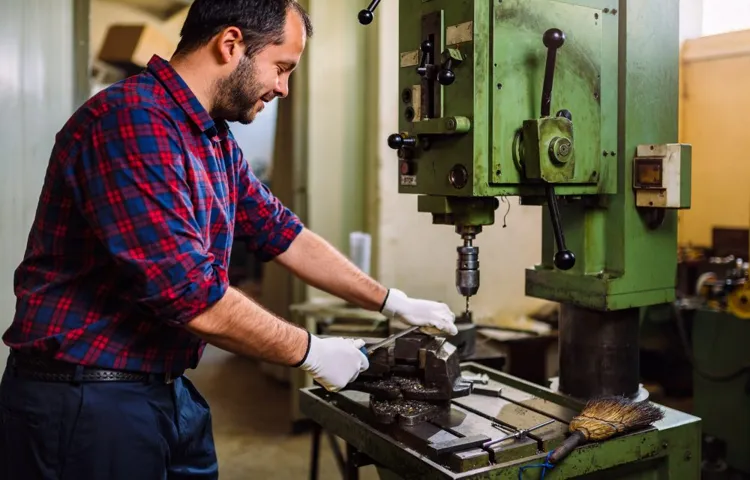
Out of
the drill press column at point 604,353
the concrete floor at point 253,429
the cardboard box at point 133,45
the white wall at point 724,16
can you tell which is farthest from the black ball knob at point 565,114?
the cardboard box at point 133,45

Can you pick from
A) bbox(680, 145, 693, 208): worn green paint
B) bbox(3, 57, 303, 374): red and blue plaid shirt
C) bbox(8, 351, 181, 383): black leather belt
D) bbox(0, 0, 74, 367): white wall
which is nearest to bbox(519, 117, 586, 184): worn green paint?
bbox(680, 145, 693, 208): worn green paint

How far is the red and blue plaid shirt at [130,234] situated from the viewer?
107 centimetres

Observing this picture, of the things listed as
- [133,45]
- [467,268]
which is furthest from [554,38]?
[133,45]

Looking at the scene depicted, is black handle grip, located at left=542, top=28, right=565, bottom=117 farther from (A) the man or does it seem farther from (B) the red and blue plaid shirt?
(B) the red and blue plaid shirt

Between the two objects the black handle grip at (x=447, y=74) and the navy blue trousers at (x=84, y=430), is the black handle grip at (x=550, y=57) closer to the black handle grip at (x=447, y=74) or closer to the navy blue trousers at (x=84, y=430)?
the black handle grip at (x=447, y=74)

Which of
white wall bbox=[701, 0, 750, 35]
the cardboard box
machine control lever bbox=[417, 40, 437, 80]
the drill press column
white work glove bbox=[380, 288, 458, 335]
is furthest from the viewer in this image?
the cardboard box

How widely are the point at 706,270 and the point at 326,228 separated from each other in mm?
1412

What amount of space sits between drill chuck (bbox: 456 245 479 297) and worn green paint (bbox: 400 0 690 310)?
0.20 feet

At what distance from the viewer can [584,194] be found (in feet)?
4.56

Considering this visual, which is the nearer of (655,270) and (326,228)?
(655,270)

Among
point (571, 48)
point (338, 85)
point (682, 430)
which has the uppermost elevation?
point (338, 85)

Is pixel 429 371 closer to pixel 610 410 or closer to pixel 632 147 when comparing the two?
pixel 610 410

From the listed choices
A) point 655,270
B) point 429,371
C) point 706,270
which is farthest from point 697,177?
point 429,371

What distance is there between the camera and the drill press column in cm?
146
